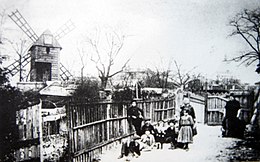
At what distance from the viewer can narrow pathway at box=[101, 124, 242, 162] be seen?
2760 mm

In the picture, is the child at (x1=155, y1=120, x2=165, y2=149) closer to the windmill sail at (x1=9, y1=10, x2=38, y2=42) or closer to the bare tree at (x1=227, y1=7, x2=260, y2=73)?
the bare tree at (x1=227, y1=7, x2=260, y2=73)

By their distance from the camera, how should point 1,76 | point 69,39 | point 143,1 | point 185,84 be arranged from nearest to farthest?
1. point 1,76
2. point 69,39
3. point 143,1
4. point 185,84

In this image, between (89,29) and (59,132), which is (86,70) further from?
(59,132)

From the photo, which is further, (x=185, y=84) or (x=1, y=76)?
(x=185, y=84)

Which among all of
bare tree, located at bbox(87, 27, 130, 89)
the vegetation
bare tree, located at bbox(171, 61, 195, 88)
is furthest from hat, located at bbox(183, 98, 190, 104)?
the vegetation

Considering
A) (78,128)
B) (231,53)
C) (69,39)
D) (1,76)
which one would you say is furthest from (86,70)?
(231,53)

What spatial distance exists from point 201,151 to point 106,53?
1.13 metres

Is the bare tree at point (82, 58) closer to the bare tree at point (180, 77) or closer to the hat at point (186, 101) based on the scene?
the bare tree at point (180, 77)

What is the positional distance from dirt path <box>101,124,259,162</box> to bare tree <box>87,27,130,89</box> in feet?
2.19

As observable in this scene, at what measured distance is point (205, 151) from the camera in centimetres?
292

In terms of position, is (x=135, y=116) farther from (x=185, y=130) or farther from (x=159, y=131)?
(x=185, y=130)

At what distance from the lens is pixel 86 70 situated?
2.51m

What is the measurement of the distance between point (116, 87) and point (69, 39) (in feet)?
1.59

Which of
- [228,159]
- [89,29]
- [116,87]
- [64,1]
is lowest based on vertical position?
[228,159]
